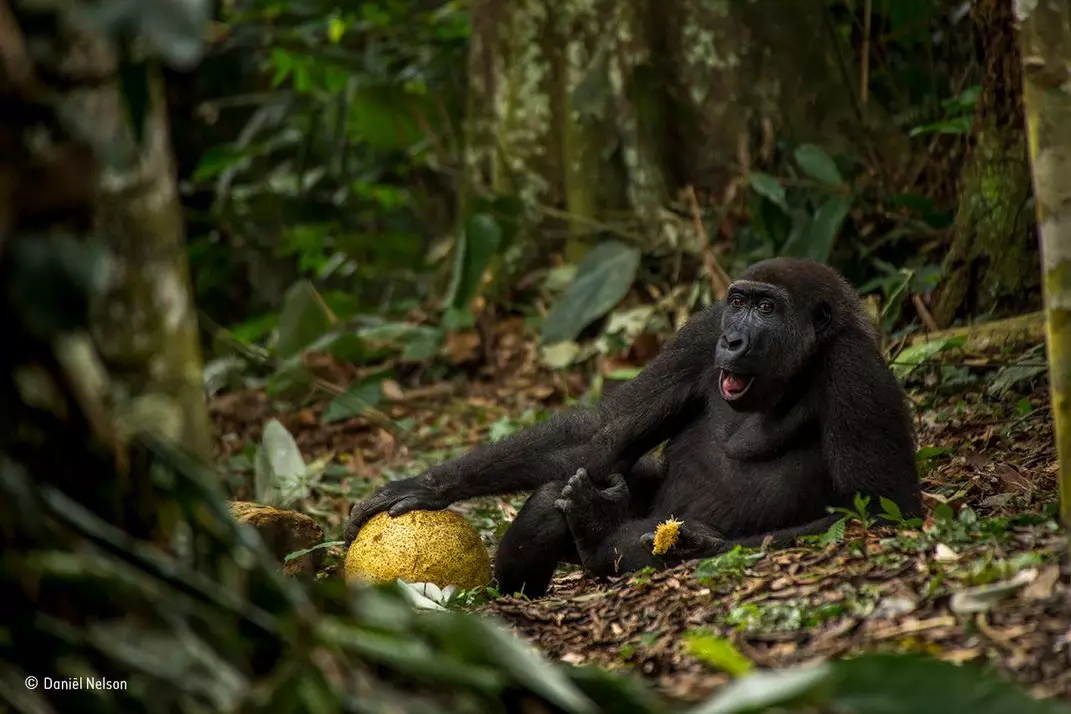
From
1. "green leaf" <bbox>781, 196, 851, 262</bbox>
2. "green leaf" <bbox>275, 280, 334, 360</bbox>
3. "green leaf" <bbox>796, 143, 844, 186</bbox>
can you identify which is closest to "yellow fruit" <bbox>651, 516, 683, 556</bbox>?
"green leaf" <bbox>781, 196, 851, 262</bbox>

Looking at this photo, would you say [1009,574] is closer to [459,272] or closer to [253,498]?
[253,498]

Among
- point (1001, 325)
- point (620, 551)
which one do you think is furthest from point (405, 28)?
point (620, 551)

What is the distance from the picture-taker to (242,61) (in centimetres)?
1338

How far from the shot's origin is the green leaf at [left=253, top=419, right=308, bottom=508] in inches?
294

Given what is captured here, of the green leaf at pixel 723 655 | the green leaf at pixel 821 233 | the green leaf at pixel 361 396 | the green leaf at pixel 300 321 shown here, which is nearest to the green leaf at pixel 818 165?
the green leaf at pixel 821 233

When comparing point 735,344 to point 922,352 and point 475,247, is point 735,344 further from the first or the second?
point 475,247

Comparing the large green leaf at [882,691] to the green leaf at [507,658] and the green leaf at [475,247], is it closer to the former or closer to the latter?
the green leaf at [507,658]

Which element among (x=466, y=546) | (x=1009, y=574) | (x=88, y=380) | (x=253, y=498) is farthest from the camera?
(x=253, y=498)

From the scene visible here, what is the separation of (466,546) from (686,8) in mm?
5360

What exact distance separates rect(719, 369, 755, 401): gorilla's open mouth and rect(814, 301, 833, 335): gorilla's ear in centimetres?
34

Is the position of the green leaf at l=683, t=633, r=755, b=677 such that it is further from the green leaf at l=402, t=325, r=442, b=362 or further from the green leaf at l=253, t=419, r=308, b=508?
the green leaf at l=402, t=325, r=442, b=362

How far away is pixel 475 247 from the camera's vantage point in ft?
30.7

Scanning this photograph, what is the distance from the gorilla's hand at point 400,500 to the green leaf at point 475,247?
3.74 meters

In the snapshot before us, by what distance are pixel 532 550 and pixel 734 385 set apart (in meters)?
1.03
